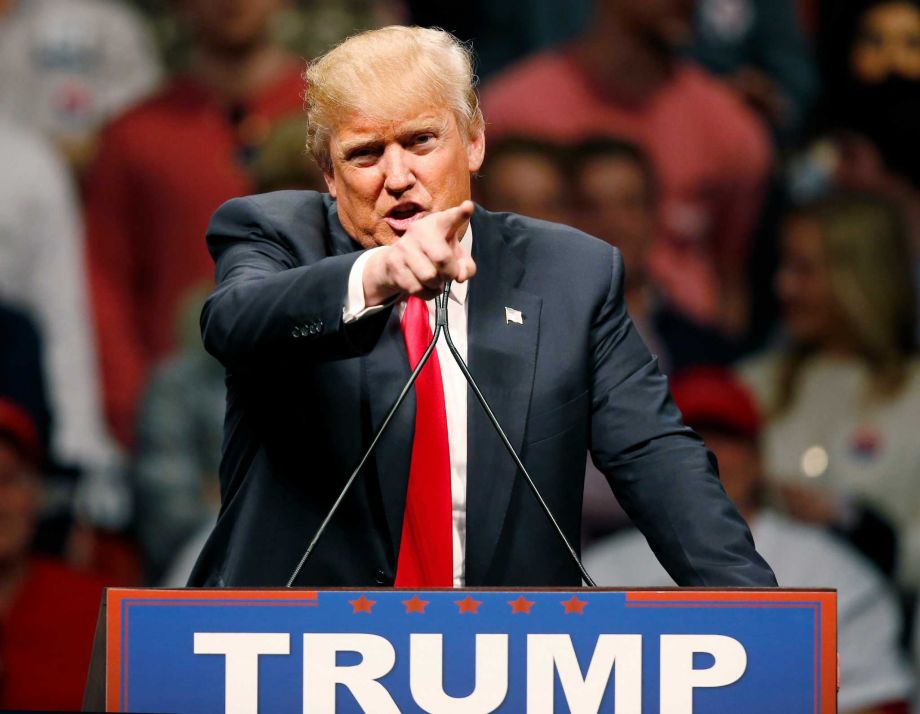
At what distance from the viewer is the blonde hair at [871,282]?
522 cm

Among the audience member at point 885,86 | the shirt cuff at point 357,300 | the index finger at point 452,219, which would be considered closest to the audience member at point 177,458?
the audience member at point 885,86

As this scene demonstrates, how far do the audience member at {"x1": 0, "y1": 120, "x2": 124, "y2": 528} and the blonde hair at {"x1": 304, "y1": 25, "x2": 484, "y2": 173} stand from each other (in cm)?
316

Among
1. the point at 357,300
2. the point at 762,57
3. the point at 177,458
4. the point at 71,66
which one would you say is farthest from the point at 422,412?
the point at 762,57

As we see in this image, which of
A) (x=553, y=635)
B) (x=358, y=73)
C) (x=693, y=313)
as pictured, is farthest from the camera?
(x=693, y=313)

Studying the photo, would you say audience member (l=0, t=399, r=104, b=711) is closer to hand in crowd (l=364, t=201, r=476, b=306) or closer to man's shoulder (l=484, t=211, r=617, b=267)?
man's shoulder (l=484, t=211, r=617, b=267)

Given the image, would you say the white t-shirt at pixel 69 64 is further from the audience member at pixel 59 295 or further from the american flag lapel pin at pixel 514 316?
the american flag lapel pin at pixel 514 316

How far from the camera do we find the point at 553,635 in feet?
5.50

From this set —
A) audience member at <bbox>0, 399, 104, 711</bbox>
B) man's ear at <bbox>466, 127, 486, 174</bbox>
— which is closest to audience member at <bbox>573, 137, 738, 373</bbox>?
audience member at <bbox>0, 399, 104, 711</bbox>

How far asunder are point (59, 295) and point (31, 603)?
98cm

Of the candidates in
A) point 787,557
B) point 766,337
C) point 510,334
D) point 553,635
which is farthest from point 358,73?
point 766,337

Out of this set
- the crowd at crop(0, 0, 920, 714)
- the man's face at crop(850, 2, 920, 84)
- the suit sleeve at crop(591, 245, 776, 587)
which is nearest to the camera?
the suit sleeve at crop(591, 245, 776, 587)

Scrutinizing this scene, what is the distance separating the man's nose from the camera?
1.90 m

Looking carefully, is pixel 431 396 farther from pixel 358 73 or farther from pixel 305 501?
pixel 358 73

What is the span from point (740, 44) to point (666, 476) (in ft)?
12.1
